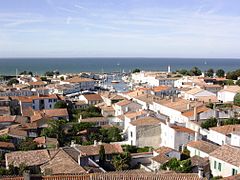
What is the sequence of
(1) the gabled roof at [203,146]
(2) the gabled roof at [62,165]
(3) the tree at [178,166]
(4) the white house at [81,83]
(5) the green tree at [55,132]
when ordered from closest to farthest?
(2) the gabled roof at [62,165]
(3) the tree at [178,166]
(1) the gabled roof at [203,146]
(5) the green tree at [55,132]
(4) the white house at [81,83]

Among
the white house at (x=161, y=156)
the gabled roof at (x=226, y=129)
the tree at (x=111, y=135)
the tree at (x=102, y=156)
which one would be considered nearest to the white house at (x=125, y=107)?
the tree at (x=111, y=135)

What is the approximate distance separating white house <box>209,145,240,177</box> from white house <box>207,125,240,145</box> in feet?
21.4

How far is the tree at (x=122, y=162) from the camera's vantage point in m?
26.8

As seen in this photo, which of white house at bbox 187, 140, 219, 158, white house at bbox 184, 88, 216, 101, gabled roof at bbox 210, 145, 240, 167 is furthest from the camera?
white house at bbox 184, 88, 216, 101

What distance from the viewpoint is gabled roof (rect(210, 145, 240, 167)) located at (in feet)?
80.0

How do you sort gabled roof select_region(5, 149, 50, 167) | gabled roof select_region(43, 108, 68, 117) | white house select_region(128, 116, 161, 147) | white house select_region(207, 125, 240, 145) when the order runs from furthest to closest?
gabled roof select_region(43, 108, 68, 117), white house select_region(128, 116, 161, 147), white house select_region(207, 125, 240, 145), gabled roof select_region(5, 149, 50, 167)

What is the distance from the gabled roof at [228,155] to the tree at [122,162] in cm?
620

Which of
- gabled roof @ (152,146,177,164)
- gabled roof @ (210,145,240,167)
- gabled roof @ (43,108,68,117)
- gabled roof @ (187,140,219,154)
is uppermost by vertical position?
gabled roof @ (210,145,240,167)

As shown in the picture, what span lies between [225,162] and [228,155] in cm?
71

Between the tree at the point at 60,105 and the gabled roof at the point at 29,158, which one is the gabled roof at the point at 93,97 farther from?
the gabled roof at the point at 29,158

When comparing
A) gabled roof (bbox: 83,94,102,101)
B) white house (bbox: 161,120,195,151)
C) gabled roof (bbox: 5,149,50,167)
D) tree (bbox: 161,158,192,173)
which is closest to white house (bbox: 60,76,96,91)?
gabled roof (bbox: 83,94,102,101)

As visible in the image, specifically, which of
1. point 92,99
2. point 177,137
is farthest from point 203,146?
point 92,99

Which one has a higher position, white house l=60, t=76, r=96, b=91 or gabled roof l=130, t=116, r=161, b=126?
gabled roof l=130, t=116, r=161, b=126

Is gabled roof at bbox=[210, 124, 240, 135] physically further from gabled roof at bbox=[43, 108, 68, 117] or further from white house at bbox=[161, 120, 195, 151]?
gabled roof at bbox=[43, 108, 68, 117]
